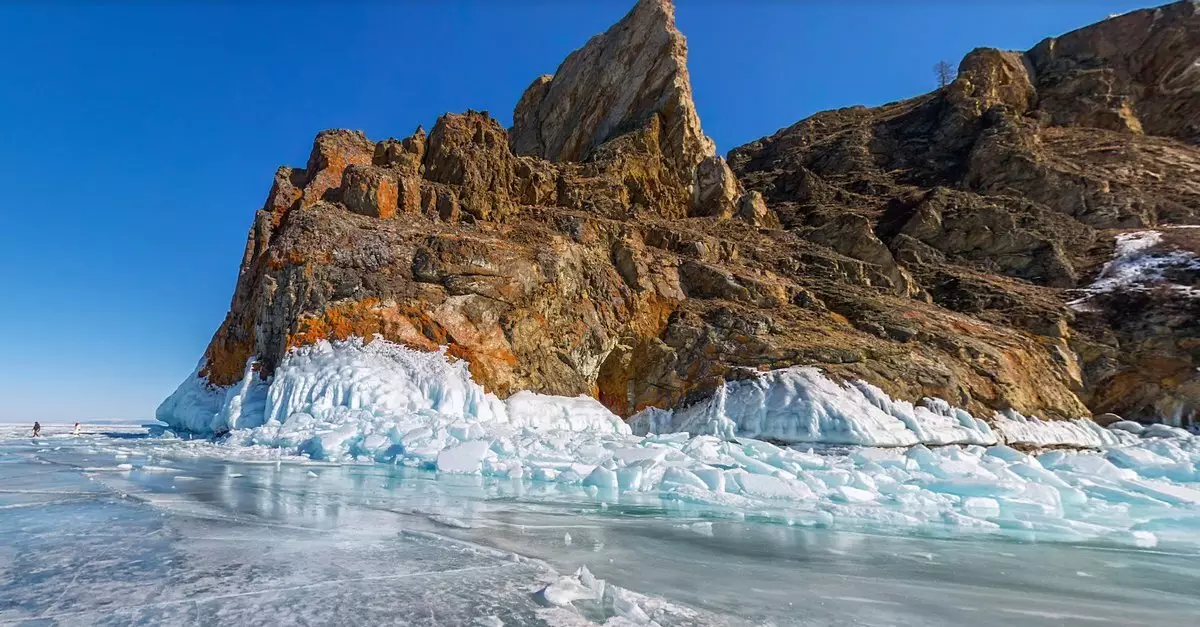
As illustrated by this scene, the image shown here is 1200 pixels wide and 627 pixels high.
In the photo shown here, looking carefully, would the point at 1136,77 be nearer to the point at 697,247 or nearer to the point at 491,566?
the point at 697,247

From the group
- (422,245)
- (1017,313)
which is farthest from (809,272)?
(422,245)

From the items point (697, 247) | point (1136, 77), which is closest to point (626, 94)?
point (697, 247)

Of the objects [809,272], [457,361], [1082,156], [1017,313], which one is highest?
[1082,156]

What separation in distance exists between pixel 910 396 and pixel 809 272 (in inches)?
487

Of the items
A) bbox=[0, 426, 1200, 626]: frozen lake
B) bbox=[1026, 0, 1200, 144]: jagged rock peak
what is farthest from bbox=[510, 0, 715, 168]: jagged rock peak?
bbox=[0, 426, 1200, 626]: frozen lake

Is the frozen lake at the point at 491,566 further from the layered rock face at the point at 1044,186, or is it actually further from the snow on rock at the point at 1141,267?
the snow on rock at the point at 1141,267

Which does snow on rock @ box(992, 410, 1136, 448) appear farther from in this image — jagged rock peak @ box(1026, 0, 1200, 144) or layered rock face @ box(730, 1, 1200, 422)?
jagged rock peak @ box(1026, 0, 1200, 144)

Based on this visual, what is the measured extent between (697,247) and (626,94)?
21277mm

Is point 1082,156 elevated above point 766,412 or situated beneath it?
elevated above

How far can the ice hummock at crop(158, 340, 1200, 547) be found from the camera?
33.0 ft

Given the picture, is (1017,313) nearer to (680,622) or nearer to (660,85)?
(660,85)

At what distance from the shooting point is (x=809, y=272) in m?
32.0

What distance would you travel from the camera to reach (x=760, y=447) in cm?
1477

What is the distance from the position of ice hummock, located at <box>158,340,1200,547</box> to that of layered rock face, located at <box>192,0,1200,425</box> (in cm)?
123
